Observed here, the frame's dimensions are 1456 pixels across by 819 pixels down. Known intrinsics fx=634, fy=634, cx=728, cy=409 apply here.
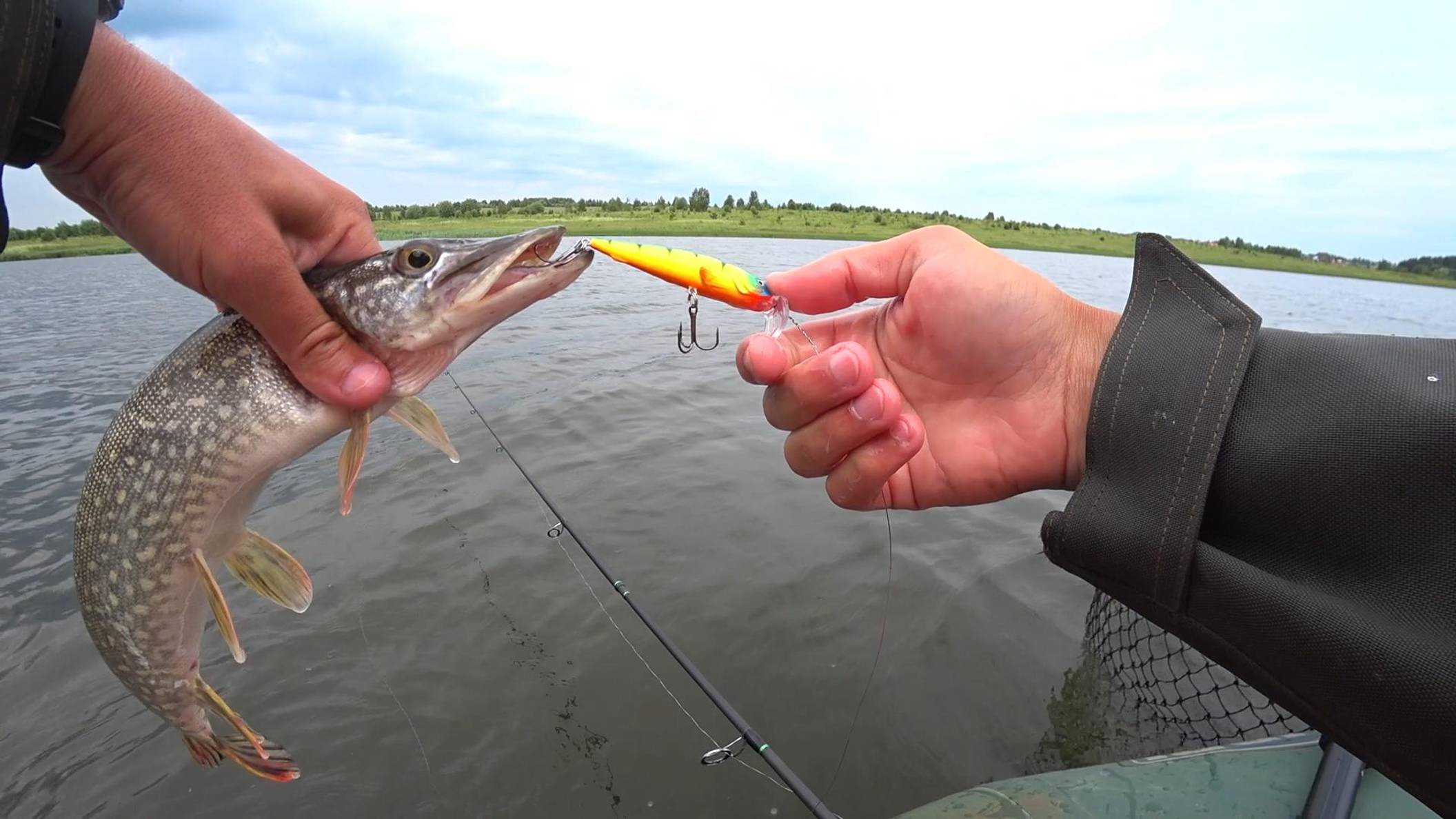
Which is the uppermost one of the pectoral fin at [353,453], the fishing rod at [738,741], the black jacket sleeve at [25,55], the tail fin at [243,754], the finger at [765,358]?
the black jacket sleeve at [25,55]

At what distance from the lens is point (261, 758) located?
255 centimetres

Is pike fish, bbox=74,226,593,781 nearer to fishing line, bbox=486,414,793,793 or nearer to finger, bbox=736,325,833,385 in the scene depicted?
finger, bbox=736,325,833,385

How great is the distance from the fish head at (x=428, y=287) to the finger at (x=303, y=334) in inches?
3.6

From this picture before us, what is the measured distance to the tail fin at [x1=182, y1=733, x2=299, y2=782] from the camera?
2537 millimetres

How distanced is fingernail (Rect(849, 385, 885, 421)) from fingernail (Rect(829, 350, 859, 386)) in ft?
0.39

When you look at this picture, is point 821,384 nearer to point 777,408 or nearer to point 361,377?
point 777,408

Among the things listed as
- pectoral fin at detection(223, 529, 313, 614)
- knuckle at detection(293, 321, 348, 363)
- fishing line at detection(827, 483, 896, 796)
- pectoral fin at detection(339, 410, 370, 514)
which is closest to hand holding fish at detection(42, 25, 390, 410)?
knuckle at detection(293, 321, 348, 363)

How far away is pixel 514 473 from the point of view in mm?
7445

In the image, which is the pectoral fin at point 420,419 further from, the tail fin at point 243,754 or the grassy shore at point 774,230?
the grassy shore at point 774,230

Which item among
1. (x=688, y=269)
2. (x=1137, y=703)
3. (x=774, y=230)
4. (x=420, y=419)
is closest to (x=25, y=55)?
(x=420, y=419)

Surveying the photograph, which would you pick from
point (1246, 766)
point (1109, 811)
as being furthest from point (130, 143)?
point (1246, 766)

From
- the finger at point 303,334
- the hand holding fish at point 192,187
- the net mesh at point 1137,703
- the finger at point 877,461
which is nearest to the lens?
the hand holding fish at point 192,187

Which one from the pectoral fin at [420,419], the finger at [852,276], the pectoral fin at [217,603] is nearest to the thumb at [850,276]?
the finger at [852,276]

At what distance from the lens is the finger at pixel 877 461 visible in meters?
2.33
